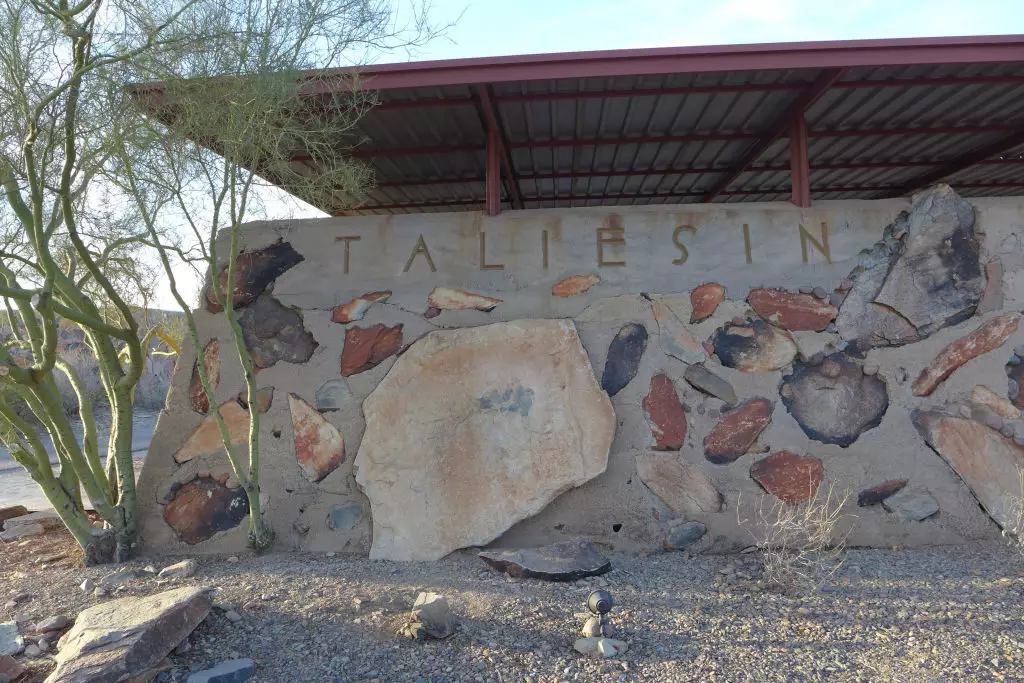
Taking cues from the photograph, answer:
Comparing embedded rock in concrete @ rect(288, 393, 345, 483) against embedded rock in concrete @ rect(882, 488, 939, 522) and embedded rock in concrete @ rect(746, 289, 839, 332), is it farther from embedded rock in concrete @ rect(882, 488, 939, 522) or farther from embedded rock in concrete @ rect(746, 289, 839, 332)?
embedded rock in concrete @ rect(882, 488, 939, 522)

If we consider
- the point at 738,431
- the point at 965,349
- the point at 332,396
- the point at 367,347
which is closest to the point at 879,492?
the point at 738,431

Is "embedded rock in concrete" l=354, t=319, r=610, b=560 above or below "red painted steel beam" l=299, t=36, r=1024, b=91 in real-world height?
below

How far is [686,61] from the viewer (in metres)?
4.73

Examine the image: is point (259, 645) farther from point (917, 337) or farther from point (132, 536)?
point (917, 337)

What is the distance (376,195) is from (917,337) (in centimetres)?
566

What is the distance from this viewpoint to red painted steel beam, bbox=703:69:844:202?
4980 millimetres

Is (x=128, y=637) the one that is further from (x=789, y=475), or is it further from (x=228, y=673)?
(x=789, y=475)

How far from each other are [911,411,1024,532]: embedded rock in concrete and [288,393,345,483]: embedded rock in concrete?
12.9 feet

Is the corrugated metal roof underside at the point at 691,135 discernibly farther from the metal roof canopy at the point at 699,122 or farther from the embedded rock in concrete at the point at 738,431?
the embedded rock in concrete at the point at 738,431

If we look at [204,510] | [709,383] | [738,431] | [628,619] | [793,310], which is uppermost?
[793,310]

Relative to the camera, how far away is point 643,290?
511cm

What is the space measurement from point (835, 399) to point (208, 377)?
436 cm

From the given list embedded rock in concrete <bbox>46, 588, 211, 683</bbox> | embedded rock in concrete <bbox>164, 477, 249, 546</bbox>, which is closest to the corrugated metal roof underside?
embedded rock in concrete <bbox>164, 477, 249, 546</bbox>

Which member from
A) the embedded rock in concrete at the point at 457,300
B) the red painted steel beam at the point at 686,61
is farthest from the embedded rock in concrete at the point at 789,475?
the red painted steel beam at the point at 686,61
